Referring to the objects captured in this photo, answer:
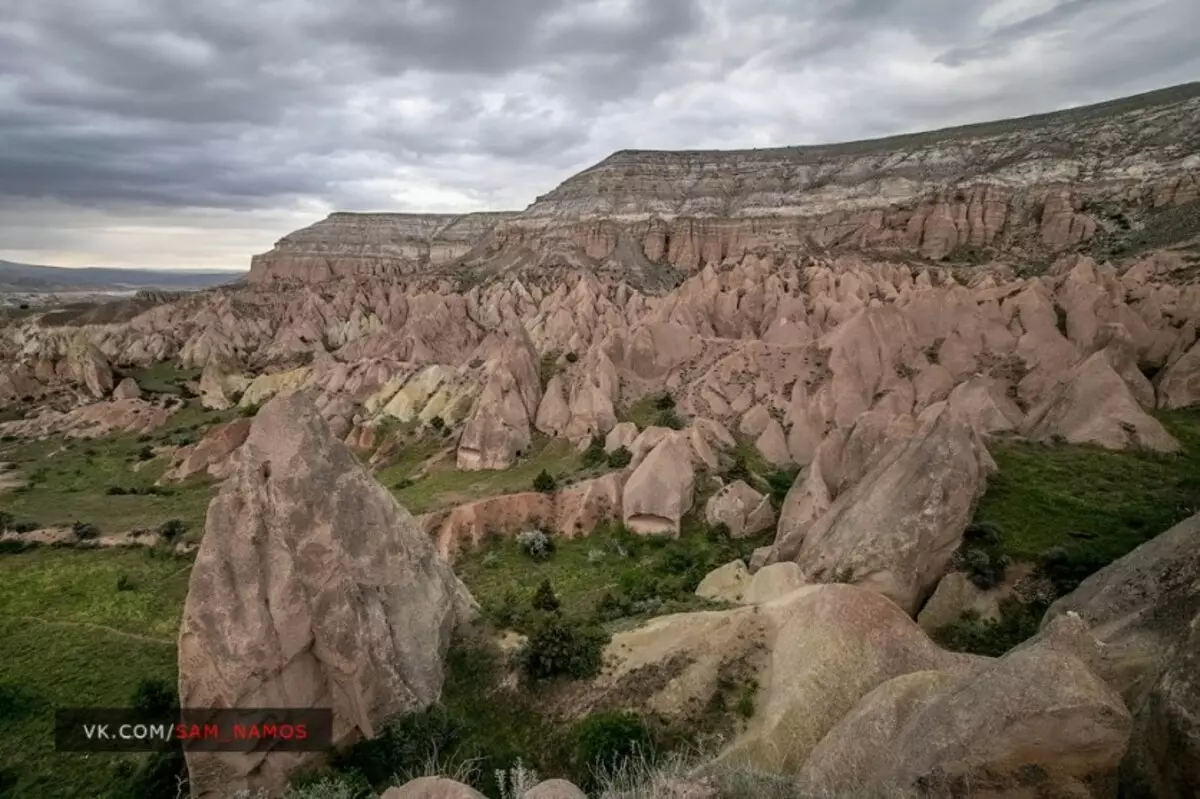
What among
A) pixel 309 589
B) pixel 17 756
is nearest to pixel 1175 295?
pixel 309 589

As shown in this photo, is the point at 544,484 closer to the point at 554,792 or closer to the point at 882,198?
the point at 554,792

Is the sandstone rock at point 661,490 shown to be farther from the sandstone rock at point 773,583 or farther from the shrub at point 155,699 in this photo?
the shrub at point 155,699

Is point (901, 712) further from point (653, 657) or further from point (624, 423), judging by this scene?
point (624, 423)

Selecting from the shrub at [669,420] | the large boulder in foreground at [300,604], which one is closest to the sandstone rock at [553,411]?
the shrub at [669,420]

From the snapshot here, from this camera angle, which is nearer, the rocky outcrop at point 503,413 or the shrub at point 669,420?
the shrub at point 669,420

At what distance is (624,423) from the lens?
3953cm

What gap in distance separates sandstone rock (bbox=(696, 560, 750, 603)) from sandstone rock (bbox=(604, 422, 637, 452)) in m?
14.8

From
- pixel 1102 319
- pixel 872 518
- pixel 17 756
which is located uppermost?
pixel 1102 319

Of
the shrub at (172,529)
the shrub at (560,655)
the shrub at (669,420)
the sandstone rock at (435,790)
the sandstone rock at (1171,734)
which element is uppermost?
the sandstone rock at (1171,734)

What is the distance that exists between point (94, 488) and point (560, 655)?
1770 inches

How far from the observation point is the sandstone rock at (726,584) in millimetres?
21422

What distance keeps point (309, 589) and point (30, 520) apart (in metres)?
33.6

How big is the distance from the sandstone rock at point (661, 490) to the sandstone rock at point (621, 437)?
16.2ft

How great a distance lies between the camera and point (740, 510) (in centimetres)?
3055
